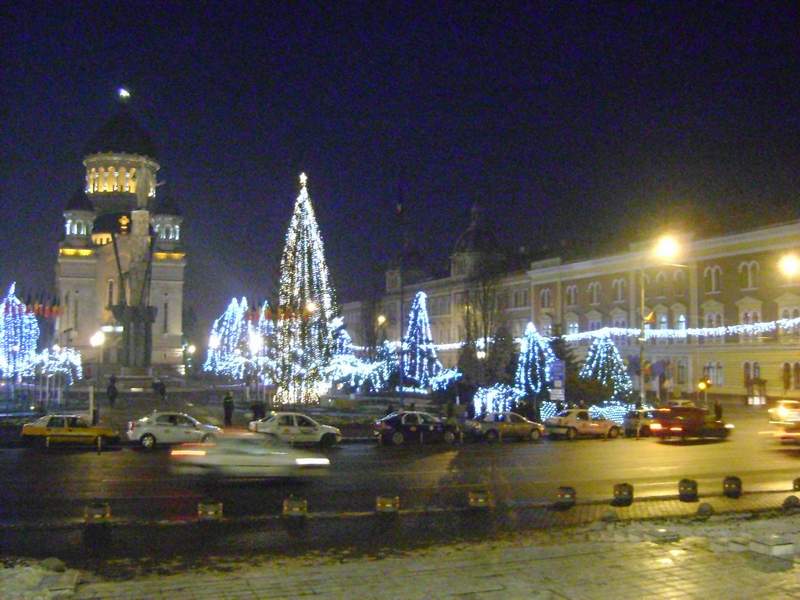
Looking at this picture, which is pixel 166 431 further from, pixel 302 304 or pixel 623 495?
pixel 623 495

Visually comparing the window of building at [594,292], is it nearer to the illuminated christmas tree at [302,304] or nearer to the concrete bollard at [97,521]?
the illuminated christmas tree at [302,304]

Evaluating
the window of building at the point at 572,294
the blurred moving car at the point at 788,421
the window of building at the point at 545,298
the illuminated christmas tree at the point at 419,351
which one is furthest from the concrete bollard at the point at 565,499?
the window of building at the point at 545,298

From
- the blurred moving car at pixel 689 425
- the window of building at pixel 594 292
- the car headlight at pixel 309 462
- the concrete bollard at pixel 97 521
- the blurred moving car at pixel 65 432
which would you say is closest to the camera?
the concrete bollard at pixel 97 521

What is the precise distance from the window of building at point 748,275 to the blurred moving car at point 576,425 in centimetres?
2554

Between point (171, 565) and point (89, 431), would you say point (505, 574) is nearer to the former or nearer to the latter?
point (171, 565)

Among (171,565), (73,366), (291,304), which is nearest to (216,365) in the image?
(73,366)

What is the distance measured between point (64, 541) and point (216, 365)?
85275mm

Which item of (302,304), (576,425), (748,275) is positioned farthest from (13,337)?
(748,275)

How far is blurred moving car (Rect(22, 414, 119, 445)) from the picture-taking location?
95.2 feet

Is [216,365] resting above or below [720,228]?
below

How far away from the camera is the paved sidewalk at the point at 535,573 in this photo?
964 centimetres

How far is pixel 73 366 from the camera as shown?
73.9 metres

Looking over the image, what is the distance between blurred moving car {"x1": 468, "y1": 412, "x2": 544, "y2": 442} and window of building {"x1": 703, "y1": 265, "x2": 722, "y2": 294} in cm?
Answer: 2967

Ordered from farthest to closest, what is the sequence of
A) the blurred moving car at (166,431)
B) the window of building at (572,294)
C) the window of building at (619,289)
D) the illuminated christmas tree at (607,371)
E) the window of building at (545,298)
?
the window of building at (545,298)
the window of building at (572,294)
the window of building at (619,289)
the illuminated christmas tree at (607,371)
the blurred moving car at (166,431)
